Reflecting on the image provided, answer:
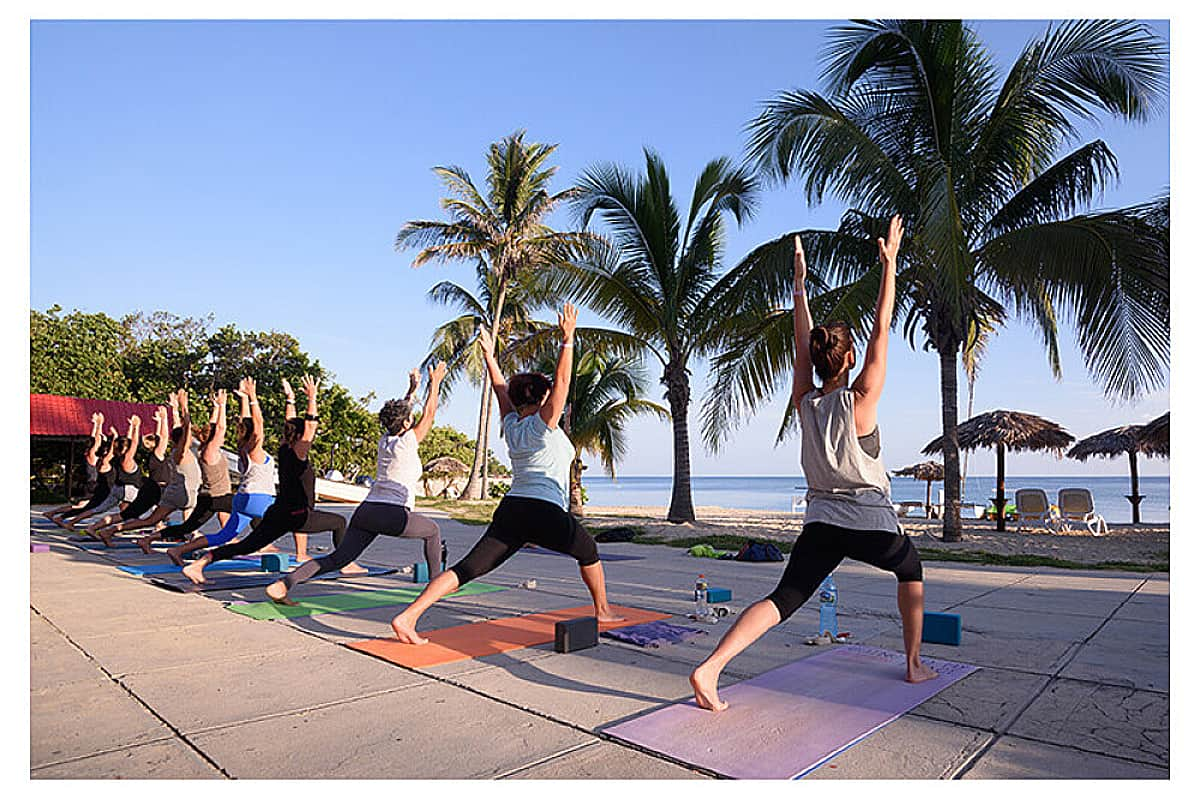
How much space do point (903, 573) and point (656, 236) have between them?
40.1ft

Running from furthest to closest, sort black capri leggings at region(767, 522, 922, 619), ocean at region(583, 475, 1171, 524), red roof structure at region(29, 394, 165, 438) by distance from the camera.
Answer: ocean at region(583, 475, 1171, 524) → red roof structure at region(29, 394, 165, 438) → black capri leggings at region(767, 522, 922, 619)

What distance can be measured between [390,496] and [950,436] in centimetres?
976

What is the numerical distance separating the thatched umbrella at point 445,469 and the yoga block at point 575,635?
27313 millimetres

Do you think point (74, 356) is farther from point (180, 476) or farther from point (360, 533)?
point (360, 533)

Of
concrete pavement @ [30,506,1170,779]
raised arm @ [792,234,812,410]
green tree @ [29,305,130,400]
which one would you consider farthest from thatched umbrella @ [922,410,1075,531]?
green tree @ [29,305,130,400]

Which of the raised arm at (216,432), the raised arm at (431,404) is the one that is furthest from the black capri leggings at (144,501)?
the raised arm at (431,404)

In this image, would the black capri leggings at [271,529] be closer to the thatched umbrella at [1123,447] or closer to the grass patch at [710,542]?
the grass patch at [710,542]

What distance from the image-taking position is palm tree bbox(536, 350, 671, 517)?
1978 cm

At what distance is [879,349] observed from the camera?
3.46 metres

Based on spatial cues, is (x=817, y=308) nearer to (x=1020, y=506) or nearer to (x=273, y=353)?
(x=1020, y=506)

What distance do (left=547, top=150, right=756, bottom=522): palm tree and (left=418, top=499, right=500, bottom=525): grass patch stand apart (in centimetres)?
454

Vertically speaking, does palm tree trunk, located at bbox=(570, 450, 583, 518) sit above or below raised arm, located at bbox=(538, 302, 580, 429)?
below

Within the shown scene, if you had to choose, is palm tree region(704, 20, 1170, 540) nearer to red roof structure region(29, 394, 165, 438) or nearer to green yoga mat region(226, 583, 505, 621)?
green yoga mat region(226, 583, 505, 621)

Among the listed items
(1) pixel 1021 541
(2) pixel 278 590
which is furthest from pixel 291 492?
(1) pixel 1021 541
